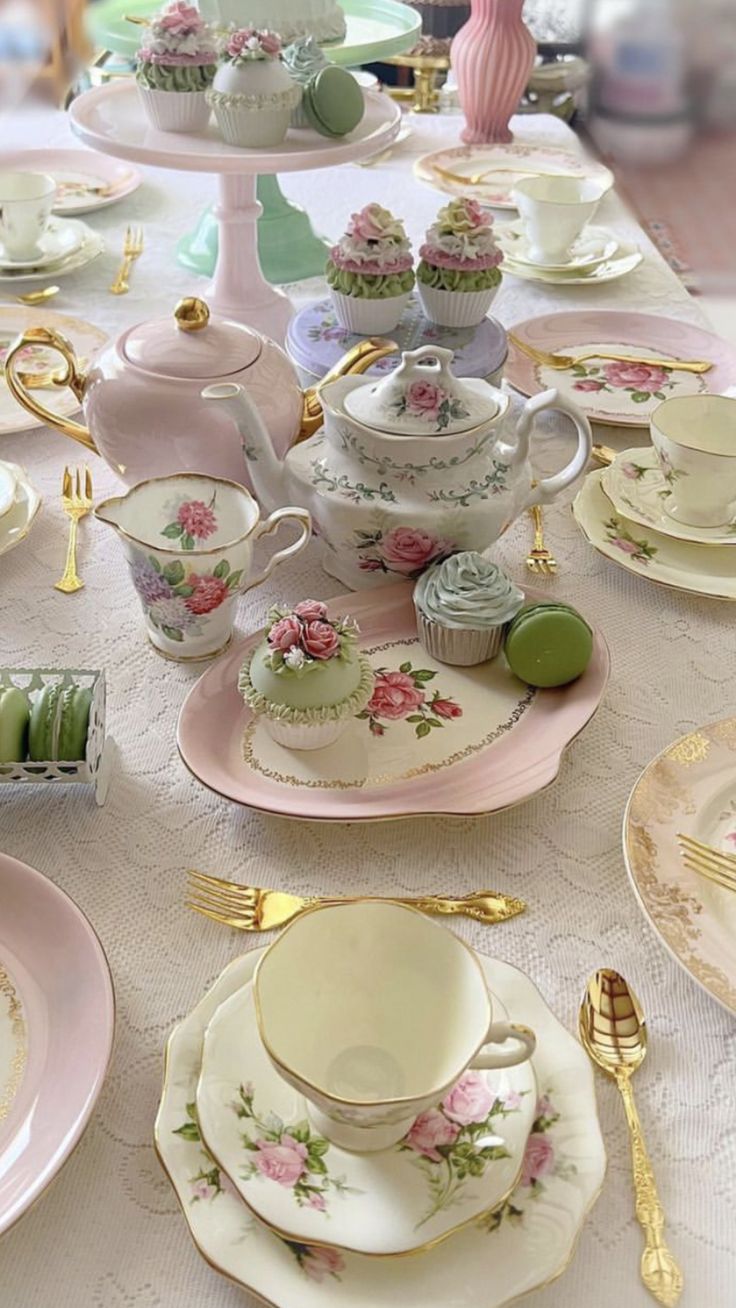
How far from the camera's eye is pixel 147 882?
0.70 metres

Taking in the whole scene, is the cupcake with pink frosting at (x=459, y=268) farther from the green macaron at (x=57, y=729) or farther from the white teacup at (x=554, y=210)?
the green macaron at (x=57, y=729)

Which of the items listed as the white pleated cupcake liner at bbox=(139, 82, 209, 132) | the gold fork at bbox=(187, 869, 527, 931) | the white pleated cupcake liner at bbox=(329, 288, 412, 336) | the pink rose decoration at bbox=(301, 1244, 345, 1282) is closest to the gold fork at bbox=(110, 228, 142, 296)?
the white pleated cupcake liner at bbox=(139, 82, 209, 132)

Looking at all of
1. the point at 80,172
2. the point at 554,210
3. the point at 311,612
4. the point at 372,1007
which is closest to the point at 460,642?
the point at 311,612

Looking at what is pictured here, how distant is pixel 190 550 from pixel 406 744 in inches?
7.9

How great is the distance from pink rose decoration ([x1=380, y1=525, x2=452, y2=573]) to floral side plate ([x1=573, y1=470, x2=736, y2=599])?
15 cm

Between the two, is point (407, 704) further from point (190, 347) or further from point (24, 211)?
point (24, 211)

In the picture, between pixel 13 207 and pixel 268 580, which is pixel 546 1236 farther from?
pixel 13 207

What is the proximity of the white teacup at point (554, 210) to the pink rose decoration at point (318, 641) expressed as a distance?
85cm

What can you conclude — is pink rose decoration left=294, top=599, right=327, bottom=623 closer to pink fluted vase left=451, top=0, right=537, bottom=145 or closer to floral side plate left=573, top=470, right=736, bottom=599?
floral side plate left=573, top=470, right=736, bottom=599

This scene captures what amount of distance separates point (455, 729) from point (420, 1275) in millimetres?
365

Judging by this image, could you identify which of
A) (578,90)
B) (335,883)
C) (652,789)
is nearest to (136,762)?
(335,883)

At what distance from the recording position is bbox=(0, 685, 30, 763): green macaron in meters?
0.71

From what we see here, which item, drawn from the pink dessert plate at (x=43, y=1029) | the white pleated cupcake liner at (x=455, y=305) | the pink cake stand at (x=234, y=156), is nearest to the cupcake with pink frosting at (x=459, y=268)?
the white pleated cupcake liner at (x=455, y=305)

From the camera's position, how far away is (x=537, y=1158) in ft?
1.78
